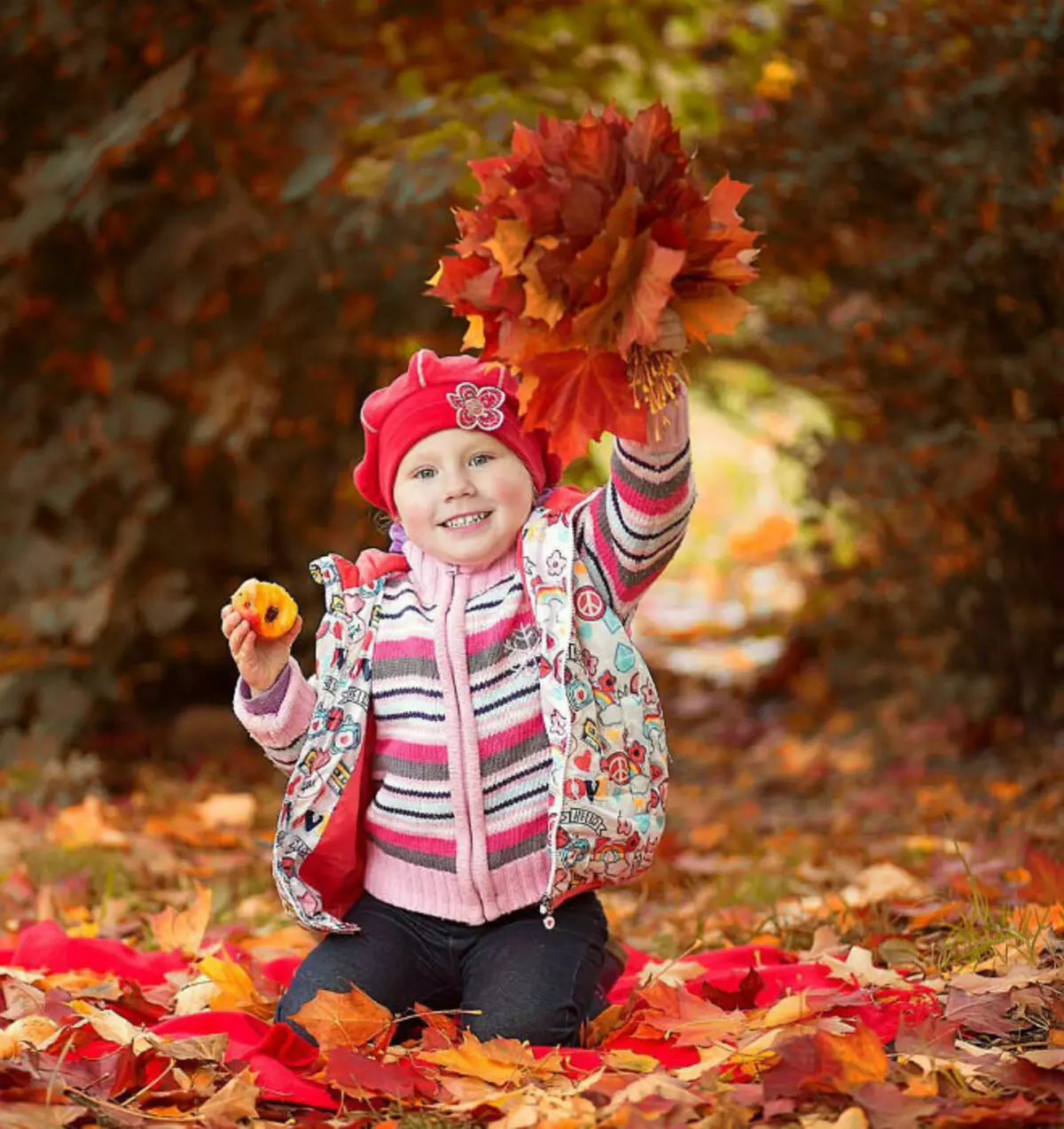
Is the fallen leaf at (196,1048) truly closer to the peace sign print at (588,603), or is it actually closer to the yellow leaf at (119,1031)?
the yellow leaf at (119,1031)

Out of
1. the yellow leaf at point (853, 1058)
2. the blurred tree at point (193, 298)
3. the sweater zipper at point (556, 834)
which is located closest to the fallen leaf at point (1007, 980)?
the yellow leaf at point (853, 1058)

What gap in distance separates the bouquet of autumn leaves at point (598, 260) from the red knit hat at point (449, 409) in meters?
0.32

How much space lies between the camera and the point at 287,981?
2.57 metres

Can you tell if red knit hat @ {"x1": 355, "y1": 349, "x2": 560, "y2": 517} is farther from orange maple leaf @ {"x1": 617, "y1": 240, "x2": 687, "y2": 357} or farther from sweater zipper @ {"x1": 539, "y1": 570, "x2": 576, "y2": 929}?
orange maple leaf @ {"x1": 617, "y1": 240, "x2": 687, "y2": 357}

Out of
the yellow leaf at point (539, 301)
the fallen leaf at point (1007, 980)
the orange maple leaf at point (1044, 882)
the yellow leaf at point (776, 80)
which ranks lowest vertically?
the orange maple leaf at point (1044, 882)

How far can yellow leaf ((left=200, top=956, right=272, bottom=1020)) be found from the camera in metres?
2.32

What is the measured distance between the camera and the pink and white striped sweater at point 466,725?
221cm

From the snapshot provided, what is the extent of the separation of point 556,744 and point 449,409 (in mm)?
518

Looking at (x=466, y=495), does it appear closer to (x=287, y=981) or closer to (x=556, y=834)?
(x=556, y=834)

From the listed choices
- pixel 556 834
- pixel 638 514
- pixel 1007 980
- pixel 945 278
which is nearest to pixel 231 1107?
pixel 556 834

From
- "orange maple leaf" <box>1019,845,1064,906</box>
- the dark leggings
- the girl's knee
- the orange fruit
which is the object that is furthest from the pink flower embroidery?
"orange maple leaf" <box>1019,845,1064,906</box>

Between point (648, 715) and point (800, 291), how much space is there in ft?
10.8

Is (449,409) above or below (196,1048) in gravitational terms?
above

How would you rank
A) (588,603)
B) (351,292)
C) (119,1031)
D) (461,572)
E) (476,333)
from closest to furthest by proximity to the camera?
(476,333) < (119,1031) < (588,603) < (461,572) < (351,292)
